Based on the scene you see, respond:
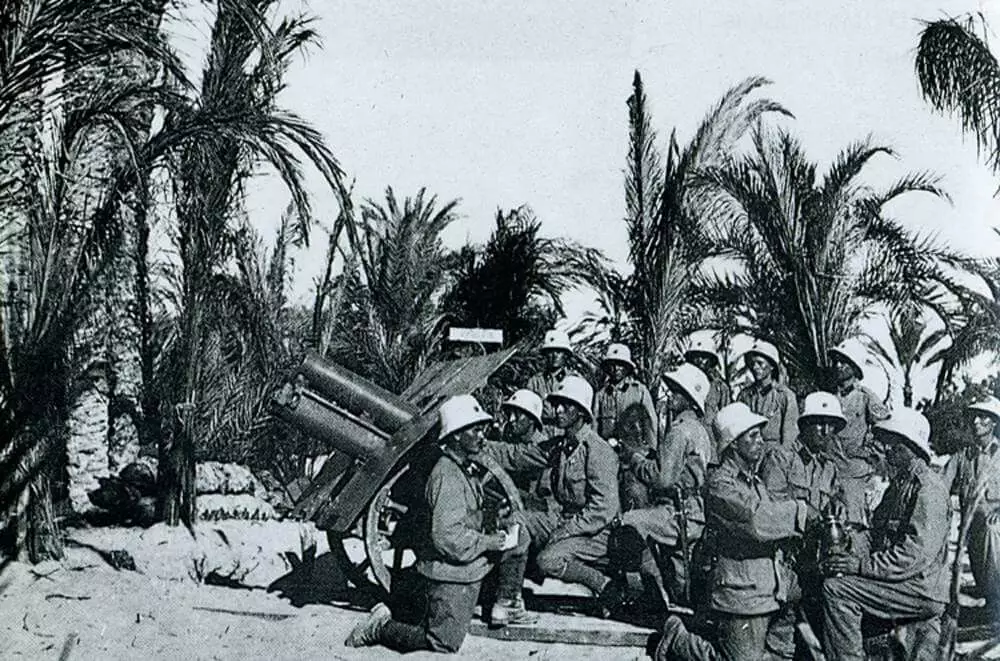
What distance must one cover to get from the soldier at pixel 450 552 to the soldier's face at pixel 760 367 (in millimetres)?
3003

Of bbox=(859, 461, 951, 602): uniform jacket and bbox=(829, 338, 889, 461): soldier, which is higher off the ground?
bbox=(829, 338, 889, 461): soldier

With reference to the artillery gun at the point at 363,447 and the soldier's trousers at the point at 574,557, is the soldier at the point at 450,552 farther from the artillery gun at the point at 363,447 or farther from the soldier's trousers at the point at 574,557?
the soldier's trousers at the point at 574,557

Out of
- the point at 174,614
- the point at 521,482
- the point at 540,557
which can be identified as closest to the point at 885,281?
the point at 521,482

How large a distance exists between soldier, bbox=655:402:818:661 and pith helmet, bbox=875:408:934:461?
62cm

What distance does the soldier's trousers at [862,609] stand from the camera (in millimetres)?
4840

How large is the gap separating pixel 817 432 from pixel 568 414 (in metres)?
1.52

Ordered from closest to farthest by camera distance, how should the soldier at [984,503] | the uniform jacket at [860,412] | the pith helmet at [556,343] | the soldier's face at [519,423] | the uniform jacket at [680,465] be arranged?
1. the soldier at [984,503]
2. the uniform jacket at [680,465]
3. the soldier's face at [519,423]
4. the uniform jacket at [860,412]
5. the pith helmet at [556,343]

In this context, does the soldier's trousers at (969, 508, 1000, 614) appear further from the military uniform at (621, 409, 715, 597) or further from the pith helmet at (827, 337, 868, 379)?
the military uniform at (621, 409, 715, 597)

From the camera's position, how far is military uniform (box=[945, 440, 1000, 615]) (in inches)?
248

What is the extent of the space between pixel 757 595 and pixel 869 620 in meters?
0.64

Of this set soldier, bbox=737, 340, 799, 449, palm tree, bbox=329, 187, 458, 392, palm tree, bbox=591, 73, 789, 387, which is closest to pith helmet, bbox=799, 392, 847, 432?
soldier, bbox=737, 340, 799, 449

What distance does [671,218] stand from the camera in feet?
30.8

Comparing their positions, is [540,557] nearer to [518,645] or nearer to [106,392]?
[518,645]

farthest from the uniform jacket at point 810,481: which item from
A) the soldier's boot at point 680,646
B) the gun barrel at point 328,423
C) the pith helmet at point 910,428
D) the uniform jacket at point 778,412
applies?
the gun barrel at point 328,423
